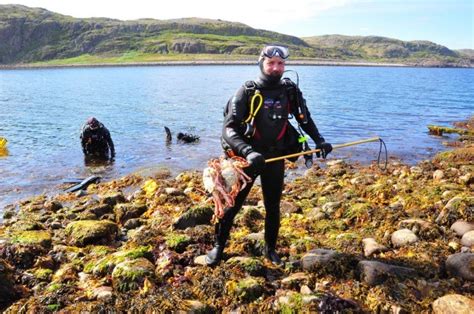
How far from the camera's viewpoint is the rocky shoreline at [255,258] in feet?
16.5

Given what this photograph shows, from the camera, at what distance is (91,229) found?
7.72 m

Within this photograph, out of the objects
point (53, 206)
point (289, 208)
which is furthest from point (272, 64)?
point (53, 206)

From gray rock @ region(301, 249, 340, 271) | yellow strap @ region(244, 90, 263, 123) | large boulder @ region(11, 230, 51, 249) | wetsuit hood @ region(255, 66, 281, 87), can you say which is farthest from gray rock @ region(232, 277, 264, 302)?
large boulder @ region(11, 230, 51, 249)

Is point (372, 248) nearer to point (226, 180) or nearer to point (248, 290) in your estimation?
point (248, 290)

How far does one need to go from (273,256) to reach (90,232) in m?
3.74

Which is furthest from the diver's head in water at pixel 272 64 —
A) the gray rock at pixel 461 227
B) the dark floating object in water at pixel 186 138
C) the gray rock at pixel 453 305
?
the dark floating object in water at pixel 186 138

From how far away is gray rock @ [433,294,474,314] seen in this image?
14.5ft

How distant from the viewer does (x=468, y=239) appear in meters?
6.44

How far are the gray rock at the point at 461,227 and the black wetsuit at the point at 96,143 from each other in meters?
15.1

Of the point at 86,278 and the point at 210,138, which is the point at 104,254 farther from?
the point at 210,138

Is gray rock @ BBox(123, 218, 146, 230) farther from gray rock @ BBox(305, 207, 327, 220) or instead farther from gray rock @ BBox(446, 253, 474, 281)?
gray rock @ BBox(446, 253, 474, 281)

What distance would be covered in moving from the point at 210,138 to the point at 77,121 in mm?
14032

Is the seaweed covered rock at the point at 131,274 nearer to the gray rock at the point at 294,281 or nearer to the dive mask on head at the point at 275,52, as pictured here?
the gray rock at the point at 294,281

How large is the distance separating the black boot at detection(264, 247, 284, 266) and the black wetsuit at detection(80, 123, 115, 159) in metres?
13.9
